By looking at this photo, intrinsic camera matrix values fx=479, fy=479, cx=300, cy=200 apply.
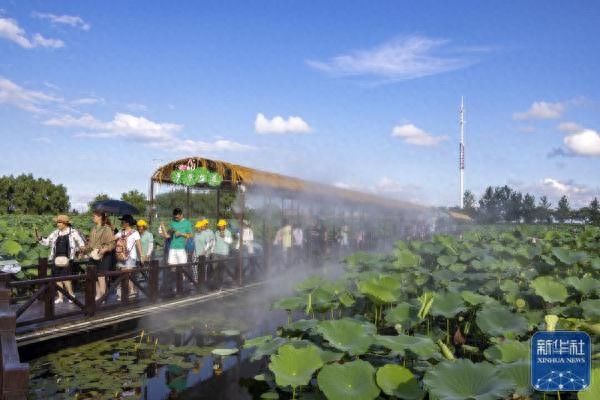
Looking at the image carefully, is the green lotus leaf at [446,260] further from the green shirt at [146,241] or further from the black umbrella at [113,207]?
the black umbrella at [113,207]

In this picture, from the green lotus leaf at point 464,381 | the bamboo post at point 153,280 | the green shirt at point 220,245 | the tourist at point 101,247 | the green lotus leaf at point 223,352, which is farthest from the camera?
the green shirt at point 220,245

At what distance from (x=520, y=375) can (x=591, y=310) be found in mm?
2131

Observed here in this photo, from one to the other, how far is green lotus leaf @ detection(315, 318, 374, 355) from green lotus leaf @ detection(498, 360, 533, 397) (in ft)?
3.22

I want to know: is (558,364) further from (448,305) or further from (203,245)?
(203,245)

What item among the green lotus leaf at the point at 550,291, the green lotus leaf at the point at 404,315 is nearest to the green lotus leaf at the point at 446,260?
the green lotus leaf at the point at 550,291

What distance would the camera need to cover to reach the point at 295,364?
3.32 meters

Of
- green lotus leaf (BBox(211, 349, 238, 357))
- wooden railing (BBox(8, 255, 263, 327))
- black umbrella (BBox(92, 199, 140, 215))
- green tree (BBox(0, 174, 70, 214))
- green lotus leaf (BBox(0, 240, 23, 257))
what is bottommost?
green lotus leaf (BBox(211, 349, 238, 357))

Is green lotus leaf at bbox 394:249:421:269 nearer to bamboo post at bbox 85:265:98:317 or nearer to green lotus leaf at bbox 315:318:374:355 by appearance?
green lotus leaf at bbox 315:318:374:355

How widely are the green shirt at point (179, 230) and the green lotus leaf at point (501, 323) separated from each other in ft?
20.0

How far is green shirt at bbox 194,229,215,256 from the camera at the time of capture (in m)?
10.1

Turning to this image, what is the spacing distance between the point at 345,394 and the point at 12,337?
3.09m

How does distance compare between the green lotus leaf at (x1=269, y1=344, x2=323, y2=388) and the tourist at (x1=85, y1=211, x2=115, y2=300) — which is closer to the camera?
the green lotus leaf at (x1=269, y1=344, x2=323, y2=388)

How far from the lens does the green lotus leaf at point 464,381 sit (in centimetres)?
257

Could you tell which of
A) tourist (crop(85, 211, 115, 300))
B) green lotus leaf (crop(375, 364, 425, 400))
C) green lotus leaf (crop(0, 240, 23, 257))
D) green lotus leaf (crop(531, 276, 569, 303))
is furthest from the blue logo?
green lotus leaf (crop(0, 240, 23, 257))
